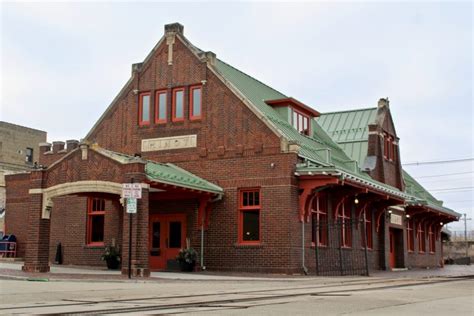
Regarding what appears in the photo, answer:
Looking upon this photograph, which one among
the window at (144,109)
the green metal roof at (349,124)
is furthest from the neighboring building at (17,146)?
the window at (144,109)

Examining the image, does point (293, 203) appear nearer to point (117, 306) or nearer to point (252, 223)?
point (252, 223)

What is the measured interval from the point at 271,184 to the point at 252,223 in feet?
6.30

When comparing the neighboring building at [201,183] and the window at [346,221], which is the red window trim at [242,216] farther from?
the window at [346,221]

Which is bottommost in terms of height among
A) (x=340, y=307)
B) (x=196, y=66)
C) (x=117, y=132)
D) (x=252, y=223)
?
(x=340, y=307)

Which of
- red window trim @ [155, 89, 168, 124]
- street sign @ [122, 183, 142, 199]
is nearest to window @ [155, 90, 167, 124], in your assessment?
red window trim @ [155, 89, 168, 124]

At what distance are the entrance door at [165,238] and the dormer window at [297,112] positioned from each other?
730 centimetres

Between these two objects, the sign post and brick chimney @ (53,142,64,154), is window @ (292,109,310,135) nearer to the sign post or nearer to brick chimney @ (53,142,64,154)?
brick chimney @ (53,142,64,154)

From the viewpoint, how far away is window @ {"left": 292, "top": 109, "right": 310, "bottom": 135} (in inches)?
1271

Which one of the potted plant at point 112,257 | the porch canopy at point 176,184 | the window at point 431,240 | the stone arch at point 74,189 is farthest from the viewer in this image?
the window at point 431,240

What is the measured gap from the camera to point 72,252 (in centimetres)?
3138

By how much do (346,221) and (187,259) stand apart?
9.13 meters

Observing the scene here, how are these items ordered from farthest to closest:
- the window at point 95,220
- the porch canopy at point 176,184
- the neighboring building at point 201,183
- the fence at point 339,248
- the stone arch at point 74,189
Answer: the window at point 95,220, the fence at point 339,248, the neighboring building at point 201,183, the porch canopy at point 176,184, the stone arch at point 74,189

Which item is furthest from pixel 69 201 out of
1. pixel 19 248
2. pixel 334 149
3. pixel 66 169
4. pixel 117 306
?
pixel 117 306

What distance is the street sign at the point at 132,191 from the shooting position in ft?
68.5
